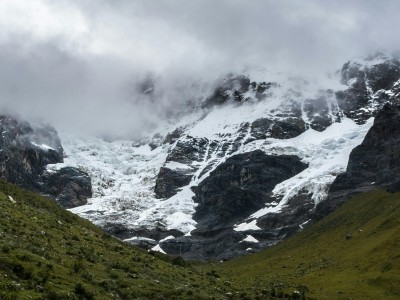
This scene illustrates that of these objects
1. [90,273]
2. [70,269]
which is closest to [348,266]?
[90,273]

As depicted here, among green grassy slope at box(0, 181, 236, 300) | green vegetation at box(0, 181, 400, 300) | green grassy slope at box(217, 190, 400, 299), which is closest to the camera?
green grassy slope at box(0, 181, 236, 300)

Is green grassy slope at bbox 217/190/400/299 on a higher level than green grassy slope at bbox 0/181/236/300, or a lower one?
higher

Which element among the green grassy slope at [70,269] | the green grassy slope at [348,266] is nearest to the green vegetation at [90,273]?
the green grassy slope at [70,269]

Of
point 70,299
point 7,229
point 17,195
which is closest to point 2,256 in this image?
point 70,299

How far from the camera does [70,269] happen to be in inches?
1523

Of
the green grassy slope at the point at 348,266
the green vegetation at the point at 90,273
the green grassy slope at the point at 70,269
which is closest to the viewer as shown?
the green grassy slope at the point at 70,269

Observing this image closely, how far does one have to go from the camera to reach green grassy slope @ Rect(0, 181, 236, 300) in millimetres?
31812

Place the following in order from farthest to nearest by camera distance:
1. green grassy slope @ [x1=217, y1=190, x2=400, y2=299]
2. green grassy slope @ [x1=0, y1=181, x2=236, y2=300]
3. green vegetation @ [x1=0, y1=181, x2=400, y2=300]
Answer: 1. green grassy slope @ [x1=217, y1=190, x2=400, y2=299]
2. green vegetation @ [x1=0, y1=181, x2=400, y2=300]
3. green grassy slope @ [x1=0, y1=181, x2=236, y2=300]

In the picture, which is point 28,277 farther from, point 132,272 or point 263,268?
point 263,268

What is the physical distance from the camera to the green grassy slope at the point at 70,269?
1252 inches

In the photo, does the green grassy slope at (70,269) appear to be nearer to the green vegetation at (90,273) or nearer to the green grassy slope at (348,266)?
the green vegetation at (90,273)

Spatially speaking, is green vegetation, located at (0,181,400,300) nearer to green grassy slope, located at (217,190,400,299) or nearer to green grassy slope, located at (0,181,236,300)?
green grassy slope, located at (0,181,236,300)

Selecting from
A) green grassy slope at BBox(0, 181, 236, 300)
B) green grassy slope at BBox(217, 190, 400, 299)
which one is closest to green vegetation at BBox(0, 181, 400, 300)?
green grassy slope at BBox(0, 181, 236, 300)

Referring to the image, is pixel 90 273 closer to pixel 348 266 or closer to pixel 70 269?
pixel 70 269
